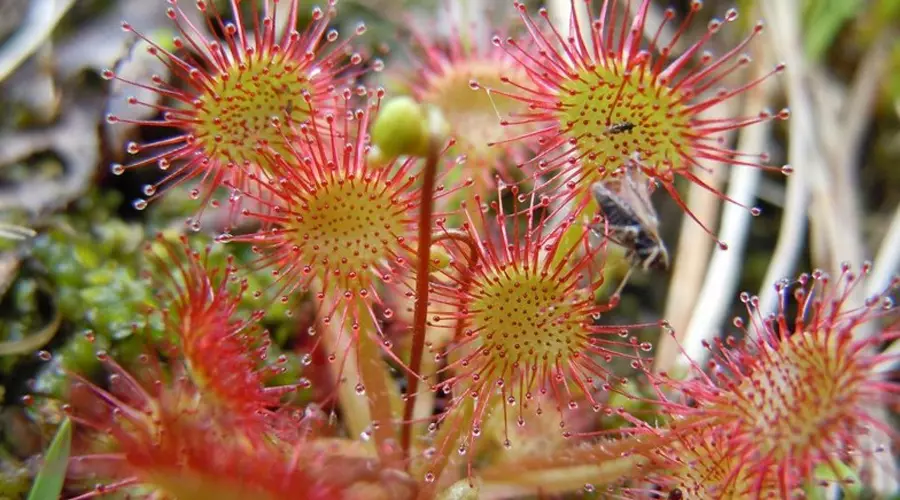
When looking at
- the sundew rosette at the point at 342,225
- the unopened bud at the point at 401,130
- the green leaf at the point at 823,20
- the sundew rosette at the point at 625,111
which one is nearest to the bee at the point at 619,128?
the sundew rosette at the point at 625,111

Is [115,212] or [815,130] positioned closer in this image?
[115,212]

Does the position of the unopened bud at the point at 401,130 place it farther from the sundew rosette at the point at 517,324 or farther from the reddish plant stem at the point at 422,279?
the sundew rosette at the point at 517,324

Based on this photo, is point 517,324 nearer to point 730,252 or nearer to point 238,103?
point 238,103

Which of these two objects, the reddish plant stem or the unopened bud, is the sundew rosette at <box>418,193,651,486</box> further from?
the unopened bud

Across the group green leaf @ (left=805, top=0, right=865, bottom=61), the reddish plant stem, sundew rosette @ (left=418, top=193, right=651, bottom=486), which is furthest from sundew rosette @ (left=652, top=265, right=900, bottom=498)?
green leaf @ (left=805, top=0, right=865, bottom=61)

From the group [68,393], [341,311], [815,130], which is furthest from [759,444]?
[815,130]

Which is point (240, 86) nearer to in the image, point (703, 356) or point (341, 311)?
point (341, 311)
